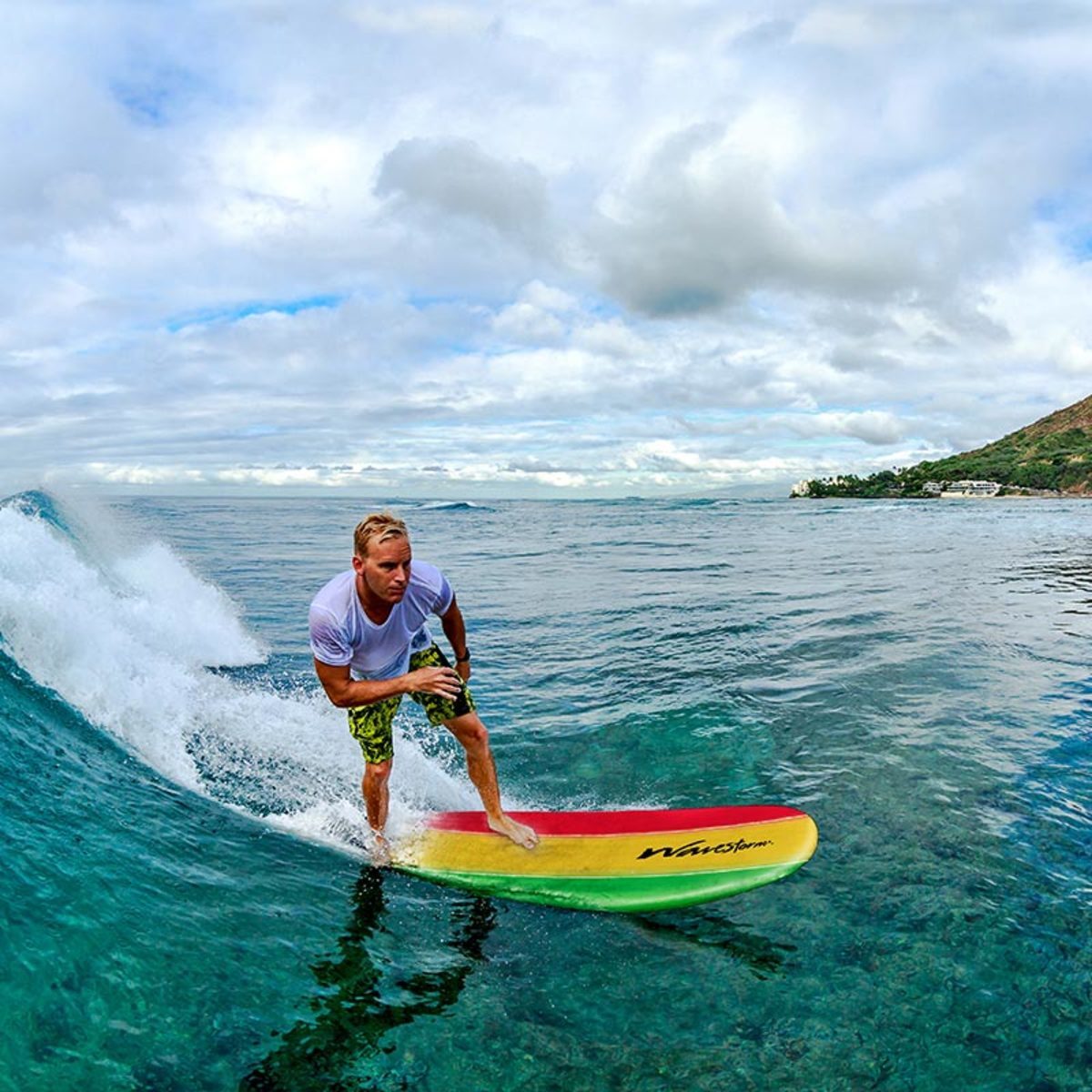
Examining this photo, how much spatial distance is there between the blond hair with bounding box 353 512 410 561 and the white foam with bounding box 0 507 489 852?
2.66 meters

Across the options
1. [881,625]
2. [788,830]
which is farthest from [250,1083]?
[881,625]

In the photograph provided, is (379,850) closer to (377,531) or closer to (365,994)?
(365,994)

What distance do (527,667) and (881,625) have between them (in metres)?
6.90

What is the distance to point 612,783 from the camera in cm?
806

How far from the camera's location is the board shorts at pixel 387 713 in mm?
5913

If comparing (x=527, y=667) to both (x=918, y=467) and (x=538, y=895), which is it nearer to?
(x=538, y=895)

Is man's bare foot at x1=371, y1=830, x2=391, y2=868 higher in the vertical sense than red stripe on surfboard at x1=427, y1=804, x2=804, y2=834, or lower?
lower

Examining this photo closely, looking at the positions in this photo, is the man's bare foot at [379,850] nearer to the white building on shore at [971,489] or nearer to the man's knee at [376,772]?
the man's knee at [376,772]

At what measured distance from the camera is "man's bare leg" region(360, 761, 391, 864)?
243 inches

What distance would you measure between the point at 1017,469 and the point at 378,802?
13082cm

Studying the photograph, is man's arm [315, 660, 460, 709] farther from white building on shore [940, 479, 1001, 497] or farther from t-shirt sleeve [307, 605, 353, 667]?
white building on shore [940, 479, 1001, 497]

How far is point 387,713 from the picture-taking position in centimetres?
602

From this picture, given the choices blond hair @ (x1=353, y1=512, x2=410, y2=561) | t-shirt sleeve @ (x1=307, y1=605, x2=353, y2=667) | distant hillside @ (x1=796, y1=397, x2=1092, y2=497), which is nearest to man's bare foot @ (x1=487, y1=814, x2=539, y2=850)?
t-shirt sleeve @ (x1=307, y1=605, x2=353, y2=667)

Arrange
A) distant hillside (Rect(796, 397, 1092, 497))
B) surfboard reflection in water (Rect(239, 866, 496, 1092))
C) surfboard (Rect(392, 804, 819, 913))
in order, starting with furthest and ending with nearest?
1. distant hillside (Rect(796, 397, 1092, 497))
2. surfboard (Rect(392, 804, 819, 913))
3. surfboard reflection in water (Rect(239, 866, 496, 1092))
